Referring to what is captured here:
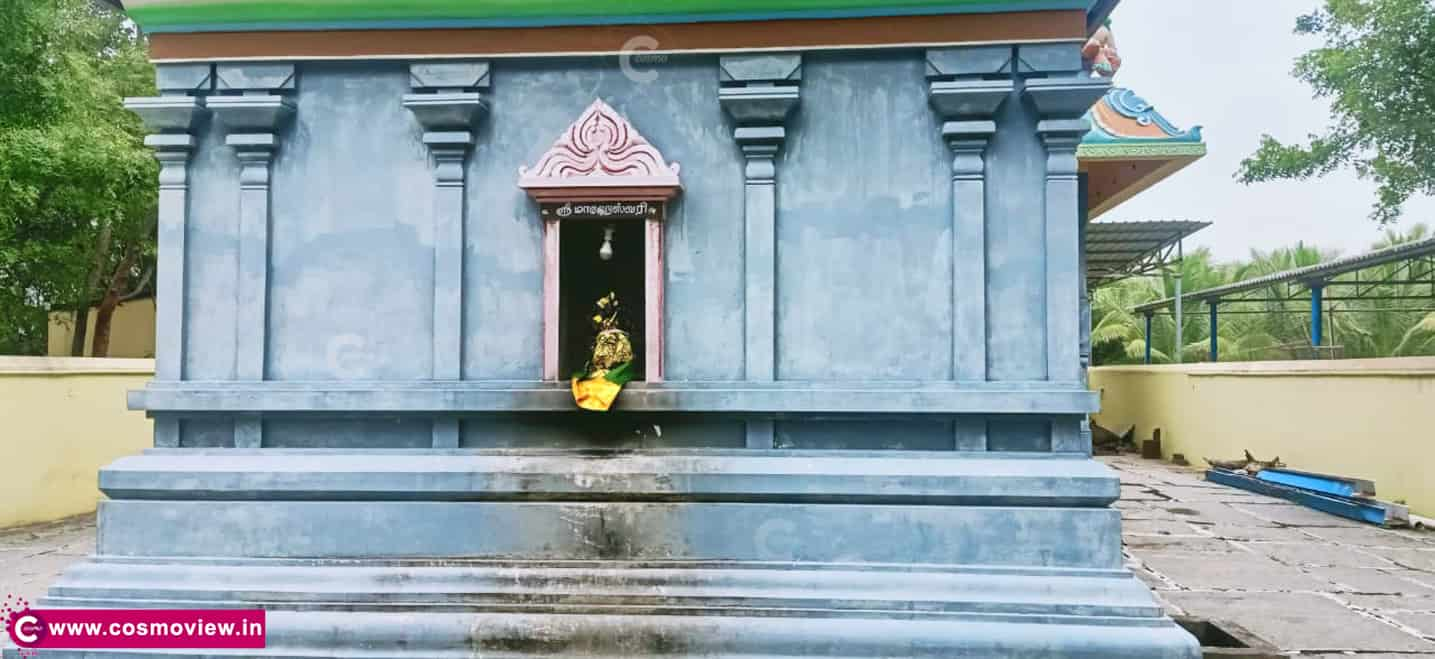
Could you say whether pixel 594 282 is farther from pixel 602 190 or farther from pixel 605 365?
pixel 602 190

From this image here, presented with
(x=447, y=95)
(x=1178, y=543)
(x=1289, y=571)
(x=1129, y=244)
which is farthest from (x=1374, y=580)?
(x=1129, y=244)

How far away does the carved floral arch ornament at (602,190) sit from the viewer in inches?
219

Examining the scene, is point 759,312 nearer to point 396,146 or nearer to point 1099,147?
point 396,146

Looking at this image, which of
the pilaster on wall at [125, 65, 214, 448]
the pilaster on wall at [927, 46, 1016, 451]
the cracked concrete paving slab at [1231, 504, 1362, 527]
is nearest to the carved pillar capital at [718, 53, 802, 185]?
the pilaster on wall at [927, 46, 1016, 451]

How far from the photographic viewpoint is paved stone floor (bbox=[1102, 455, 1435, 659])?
6883 millimetres

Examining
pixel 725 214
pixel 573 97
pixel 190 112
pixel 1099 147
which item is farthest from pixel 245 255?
pixel 1099 147

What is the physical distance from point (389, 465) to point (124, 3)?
3122mm

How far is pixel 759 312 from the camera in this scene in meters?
5.62

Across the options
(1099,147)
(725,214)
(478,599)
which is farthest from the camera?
(1099,147)

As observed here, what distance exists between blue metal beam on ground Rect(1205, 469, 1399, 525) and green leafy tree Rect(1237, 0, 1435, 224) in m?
4.73

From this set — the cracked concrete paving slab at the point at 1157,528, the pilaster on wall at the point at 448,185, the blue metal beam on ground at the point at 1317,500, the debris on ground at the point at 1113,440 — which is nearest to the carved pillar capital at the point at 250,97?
the pilaster on wall at the point at 448,185

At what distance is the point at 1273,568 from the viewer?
932 centimetres

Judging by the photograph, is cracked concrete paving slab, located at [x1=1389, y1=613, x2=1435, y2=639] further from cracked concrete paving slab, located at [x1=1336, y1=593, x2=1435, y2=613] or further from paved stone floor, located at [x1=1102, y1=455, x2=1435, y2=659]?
cracked concrete paving slab, located at [x1=1336, y1=593, x2=1435, y2=613]

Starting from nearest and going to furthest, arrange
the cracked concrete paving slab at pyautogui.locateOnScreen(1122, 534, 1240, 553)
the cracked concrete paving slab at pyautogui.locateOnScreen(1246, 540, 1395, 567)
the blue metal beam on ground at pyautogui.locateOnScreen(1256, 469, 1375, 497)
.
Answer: the cracked concrete paving slab at pyautogui.locateOnScreen(1246, 540, 1395, 567), the cracked concrete paving slab at pyautogui.locateOnScreen(1122, 534, 1240, 553), the blue metal beam on ground at pyautogui.locateOnScreen(1256, 469, 1375, 497)
